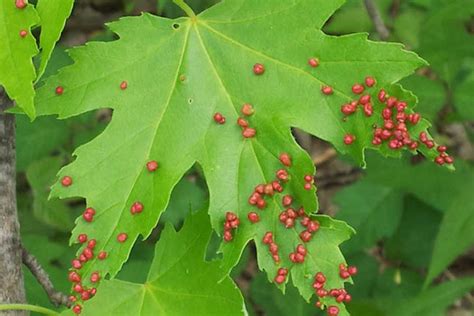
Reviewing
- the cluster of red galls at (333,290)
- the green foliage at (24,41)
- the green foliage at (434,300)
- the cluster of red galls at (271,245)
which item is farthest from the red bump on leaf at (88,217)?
Answer: the green foliage at (434,300)

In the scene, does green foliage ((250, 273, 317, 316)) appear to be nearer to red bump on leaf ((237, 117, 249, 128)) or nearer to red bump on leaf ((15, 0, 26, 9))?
red bump on leaf ((237, 117, 249, 128))

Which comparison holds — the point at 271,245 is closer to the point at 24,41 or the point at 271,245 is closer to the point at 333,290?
the point at 333,290

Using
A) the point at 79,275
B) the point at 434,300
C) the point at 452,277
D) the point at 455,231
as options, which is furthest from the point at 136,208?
the point at 452,277

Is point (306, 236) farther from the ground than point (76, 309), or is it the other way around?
point (306, 236)

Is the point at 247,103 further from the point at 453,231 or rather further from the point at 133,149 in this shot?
the point at 453,231

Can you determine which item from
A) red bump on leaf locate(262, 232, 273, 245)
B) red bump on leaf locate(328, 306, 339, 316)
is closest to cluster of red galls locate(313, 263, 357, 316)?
red bump on leaf locate(328, 306, 339, 316)

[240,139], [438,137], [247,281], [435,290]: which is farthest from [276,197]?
[247,281]
